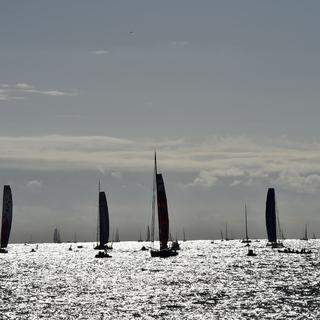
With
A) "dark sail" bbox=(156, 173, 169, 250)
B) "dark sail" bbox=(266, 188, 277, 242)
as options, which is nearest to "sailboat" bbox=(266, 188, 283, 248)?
"dark sail" bbox=(266, 188, 277, 242)

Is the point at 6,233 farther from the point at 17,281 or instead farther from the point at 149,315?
the point at 149,315

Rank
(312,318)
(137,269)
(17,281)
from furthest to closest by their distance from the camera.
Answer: (137,269), (17,281), (312,318)

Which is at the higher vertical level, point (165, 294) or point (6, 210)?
point (6, 210)

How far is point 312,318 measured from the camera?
67.0 metres

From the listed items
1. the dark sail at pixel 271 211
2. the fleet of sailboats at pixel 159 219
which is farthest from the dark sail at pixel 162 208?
the dark sail at pixel 271 211

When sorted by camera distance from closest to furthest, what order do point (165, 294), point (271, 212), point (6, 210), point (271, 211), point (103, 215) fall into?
point (165, 294)
point (6, 210)
point (103, 215)
point (271, 211)
point (271, 212)

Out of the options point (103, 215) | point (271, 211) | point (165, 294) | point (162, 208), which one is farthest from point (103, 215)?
point (165, 294)

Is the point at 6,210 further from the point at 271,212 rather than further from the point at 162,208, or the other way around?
the point at 271,212

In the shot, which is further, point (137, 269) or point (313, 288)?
point (137, 269)

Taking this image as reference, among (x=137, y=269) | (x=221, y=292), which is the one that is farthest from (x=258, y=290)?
(x=137, y=269)

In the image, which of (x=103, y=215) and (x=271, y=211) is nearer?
(x=103, y=215)

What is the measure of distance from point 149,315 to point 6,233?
89417 millimetres

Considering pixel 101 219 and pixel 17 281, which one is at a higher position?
pixel 101 219

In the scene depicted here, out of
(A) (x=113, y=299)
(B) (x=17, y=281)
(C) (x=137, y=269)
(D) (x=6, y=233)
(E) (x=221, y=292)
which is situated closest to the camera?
(A) (x=113, y=299)
